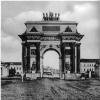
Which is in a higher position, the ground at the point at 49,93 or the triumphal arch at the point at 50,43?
the triumphal arch at the point at 50,43

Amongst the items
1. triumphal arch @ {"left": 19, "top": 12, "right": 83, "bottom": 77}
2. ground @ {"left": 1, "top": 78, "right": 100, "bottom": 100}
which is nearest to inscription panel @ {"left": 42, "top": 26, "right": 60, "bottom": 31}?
triumphal arch @ {"left": 19, "top": 12, "right": 83, "bottom": 77}

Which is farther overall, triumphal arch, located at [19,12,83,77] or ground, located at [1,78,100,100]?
triumphal arch, located at [19,12,83,77]

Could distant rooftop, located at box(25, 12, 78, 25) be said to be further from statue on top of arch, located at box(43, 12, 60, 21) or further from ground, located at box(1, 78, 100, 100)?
ground, located at box(1, 78, 100, 100)

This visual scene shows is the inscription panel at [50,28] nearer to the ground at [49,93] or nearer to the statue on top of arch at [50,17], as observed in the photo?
the statue on top of arch at [50,17]

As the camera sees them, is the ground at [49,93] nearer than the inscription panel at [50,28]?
Yes

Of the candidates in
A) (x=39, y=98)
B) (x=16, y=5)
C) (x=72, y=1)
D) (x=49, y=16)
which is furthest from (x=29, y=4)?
(x=49, y=16)

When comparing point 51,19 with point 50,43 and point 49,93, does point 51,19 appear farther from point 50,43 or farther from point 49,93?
point 49,93

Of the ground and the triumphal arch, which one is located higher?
the triumphal arch

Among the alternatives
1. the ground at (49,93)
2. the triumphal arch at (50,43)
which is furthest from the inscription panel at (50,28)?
the ground at (49,93)

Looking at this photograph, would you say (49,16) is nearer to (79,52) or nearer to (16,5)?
(79,52)
